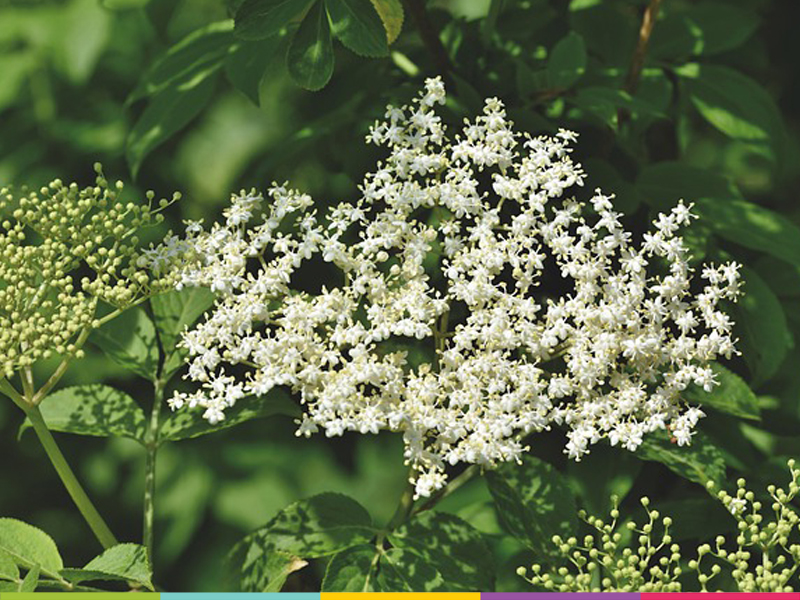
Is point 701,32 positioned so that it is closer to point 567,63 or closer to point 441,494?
point 567,63

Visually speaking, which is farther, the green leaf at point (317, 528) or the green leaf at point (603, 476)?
the green leaf at point (603, 476)

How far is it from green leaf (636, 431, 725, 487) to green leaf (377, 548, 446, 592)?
342 millimetres

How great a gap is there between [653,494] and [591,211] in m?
0.55

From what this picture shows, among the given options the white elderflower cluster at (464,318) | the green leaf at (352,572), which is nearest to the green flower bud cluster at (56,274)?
the white elderflower cluster at (464,318)

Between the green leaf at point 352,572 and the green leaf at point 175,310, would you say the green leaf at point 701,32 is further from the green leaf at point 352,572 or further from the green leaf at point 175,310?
the green leaf at point 352,572

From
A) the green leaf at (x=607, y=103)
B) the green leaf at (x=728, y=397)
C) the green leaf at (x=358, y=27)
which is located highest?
the green leaf at (x=358, y=27)

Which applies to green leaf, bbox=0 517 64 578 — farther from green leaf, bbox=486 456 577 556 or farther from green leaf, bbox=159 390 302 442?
green leaf, bbox=486 456 577 556

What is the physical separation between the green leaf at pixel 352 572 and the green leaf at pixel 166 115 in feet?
2.69

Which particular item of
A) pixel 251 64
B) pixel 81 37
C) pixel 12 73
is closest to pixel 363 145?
pixel 251 64

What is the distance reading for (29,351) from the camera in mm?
1609

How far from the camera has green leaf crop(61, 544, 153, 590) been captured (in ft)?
5.01

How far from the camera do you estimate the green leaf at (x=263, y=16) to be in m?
1.68

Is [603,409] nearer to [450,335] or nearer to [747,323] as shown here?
[450,335]

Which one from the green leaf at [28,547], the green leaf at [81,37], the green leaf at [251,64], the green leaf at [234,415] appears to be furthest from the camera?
the green leaf at [81,37]
